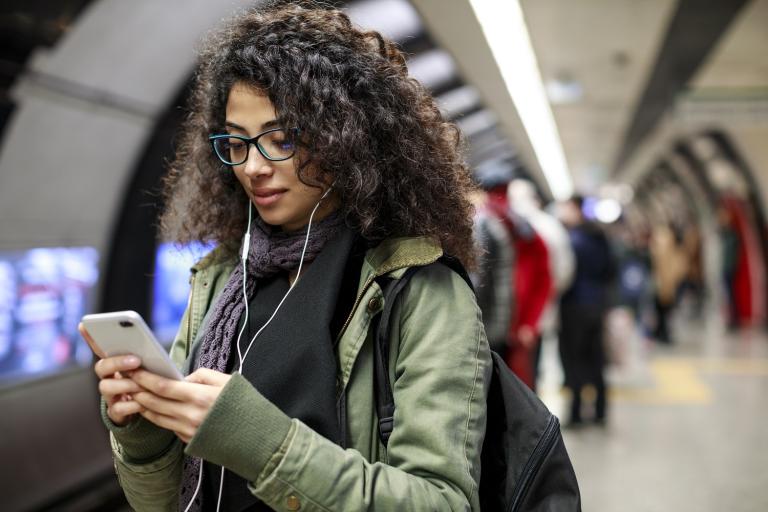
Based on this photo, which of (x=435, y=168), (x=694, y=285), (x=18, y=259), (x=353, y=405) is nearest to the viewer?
(x=353, y=405)

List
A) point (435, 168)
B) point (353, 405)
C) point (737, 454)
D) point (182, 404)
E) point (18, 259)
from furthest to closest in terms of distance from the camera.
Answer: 1. point (737, 454)
2. point (18, 259)
3. point (435, 168)
4. point (353, 405)
5. point (182, 404)

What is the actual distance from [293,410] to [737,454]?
5.65 meters

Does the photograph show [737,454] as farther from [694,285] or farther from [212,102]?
[694,285]

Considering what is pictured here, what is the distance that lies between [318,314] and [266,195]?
0.85 ft

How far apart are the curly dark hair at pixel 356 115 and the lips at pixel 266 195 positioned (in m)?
0.06

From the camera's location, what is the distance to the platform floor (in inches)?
204

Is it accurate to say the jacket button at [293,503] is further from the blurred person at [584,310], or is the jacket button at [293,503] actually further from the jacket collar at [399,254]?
the blurred person at [584,310]

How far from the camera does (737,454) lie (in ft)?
20.4

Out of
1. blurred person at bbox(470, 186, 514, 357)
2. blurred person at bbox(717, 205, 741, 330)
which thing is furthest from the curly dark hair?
blurred person at bbox(717, 205, 741, 330)

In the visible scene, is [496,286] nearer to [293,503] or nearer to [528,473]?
[528,473]

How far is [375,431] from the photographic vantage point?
4.96 feet

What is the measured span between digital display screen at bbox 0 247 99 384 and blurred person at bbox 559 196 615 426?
12.6 feet

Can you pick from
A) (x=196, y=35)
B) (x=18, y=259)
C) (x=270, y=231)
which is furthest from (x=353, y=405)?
(x=196, y=35)

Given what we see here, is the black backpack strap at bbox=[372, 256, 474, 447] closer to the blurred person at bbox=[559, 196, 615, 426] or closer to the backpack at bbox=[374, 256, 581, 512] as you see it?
the backpack at bbox=[374, 256, 581, 512]
